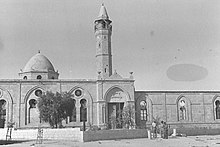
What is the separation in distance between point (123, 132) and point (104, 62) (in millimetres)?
19980

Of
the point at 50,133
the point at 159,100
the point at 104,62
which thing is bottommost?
the point at 50,133

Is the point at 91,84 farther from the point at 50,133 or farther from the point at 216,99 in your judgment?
the point at 216,99

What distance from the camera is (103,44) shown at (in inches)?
1913

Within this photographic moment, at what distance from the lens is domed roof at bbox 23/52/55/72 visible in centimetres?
4956

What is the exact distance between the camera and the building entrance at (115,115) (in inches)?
1695

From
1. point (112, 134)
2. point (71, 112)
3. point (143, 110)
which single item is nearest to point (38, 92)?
point (71, 112)

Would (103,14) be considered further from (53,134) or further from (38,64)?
(53,134)

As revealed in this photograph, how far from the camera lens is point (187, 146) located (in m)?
20.9

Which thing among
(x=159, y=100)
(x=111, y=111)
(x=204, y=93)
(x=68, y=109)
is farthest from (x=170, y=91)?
(x=68, y=109)

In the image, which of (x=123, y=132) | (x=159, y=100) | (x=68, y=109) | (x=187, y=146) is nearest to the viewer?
(x=187, y=146)

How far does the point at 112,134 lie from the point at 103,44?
71.3ft

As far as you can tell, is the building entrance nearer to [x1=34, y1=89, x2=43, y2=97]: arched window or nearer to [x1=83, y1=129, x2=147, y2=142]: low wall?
[x1=34, y1=89, x2=43, y2=97]: arched window

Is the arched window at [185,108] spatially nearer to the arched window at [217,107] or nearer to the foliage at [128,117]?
A: the arched window at [217,107]

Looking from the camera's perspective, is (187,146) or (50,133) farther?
(50,133)
